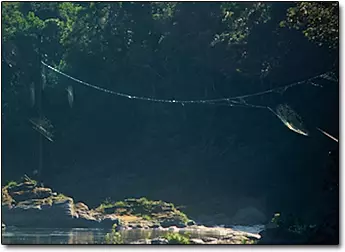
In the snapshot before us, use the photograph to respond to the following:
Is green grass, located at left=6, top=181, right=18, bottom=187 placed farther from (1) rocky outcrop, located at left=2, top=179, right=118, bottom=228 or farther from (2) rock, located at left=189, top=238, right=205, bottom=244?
(2) rock, located at left=189, top=238, right=205, bottom=244

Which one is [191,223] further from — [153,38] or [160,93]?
[153,38]

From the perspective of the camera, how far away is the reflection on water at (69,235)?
661 cm

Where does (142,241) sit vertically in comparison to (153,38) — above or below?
below

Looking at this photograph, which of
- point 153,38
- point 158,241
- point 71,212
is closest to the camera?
point 158,241

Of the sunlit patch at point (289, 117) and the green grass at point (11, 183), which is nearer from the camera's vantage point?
the green grass at point (11, 183)

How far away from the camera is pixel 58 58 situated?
694 centimetres

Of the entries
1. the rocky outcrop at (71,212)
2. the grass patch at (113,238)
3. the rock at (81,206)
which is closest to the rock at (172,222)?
the rocky outcrop at (71,212)

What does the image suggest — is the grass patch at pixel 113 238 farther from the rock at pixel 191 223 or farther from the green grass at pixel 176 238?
the rock at pixel 191 223

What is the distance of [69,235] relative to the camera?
6699 mm

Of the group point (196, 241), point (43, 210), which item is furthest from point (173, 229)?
point (43, 210)

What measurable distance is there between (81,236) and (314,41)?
191 centimetres

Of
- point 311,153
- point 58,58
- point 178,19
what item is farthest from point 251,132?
point 58,58

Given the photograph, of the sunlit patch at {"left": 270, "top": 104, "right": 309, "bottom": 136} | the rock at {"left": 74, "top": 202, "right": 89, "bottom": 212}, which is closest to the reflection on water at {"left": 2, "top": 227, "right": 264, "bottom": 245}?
the rock at {"left": 74, "top": 202, "right": 89, "bottom": 212}

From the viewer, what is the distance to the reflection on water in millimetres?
6609
